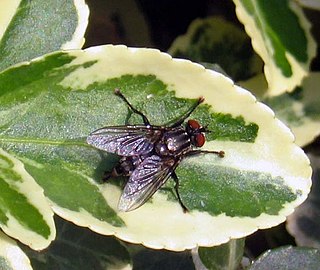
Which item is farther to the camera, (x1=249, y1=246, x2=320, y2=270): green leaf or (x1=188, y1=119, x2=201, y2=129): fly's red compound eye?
(x1=249, y1=246, x2=320, y2=270): green leaf

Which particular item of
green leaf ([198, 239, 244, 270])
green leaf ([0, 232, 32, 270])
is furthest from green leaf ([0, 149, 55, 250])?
green leaf ([198, 239, 244, 270])

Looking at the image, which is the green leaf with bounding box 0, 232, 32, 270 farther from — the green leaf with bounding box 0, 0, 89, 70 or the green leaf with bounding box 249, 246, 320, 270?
the green leaf with bounding box 249, 246, 320, 270

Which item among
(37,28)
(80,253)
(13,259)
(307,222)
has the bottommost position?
(307,222)

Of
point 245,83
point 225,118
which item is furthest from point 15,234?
point 245,83

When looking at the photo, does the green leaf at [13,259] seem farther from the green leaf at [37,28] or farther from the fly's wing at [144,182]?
the green leaf at [37,28]

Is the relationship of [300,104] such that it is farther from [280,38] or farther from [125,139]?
[125,139]

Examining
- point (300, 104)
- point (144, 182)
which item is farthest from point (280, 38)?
point (144, 182)

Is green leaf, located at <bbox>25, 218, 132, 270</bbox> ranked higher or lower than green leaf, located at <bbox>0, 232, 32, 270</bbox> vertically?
lower
